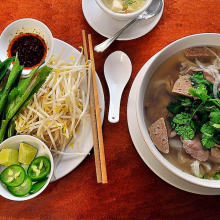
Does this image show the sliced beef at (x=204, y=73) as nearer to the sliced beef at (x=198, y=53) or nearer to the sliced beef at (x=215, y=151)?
the sliced beef at (x=198, y=53)

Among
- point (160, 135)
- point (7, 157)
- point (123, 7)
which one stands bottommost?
point (7, 157)

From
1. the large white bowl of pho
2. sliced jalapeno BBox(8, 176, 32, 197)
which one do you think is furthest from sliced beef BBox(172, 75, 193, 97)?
sliced jalapeno BBox(8, 176, 32, 197)

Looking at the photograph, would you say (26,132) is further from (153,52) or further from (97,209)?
(153,52)

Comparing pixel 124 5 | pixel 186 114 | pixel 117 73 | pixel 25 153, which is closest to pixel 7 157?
pixel 25 153

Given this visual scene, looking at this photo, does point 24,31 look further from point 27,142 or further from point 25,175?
point 25,175

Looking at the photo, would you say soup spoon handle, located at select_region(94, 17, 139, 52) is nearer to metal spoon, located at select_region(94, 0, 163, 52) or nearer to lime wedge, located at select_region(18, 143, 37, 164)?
metal spoon, located at select_region(94, 0, 163, 52)

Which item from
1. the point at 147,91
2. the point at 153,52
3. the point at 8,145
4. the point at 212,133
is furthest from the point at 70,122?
the point at 212,133

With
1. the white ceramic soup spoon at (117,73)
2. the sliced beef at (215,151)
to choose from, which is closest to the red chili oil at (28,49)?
the white ceramic soup spoon at (117,73)
